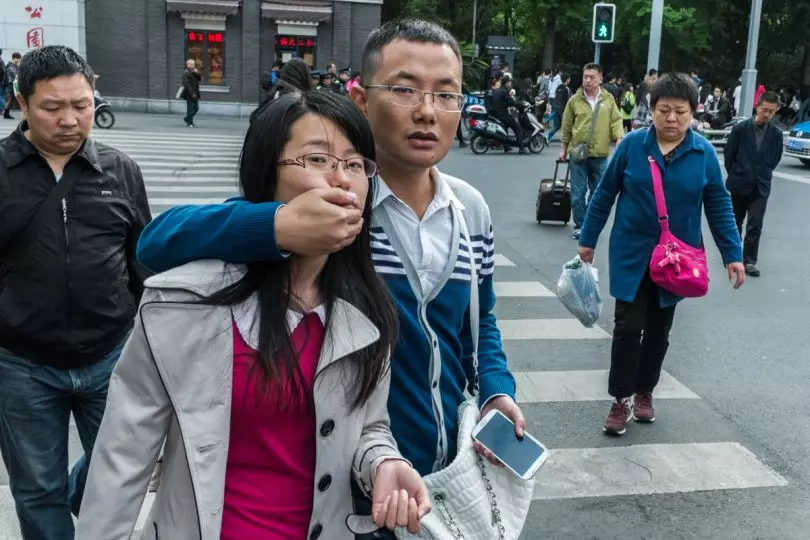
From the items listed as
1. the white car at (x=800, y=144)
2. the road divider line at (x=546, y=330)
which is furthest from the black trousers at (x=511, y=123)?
the road divider line at (x=546, y=330)

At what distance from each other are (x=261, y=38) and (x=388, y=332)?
90.6 feet

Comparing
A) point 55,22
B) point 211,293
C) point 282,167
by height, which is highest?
point 55,22

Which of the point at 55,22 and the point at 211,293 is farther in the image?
the point at 55,22

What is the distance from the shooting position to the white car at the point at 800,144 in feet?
57.9

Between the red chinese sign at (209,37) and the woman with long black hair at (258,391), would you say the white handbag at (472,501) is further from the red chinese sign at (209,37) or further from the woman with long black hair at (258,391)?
the red chinese sign at (209,37)

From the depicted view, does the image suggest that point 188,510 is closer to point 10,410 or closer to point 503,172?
point 10,410

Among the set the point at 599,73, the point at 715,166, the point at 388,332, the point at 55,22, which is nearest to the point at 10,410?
the point at 388,332

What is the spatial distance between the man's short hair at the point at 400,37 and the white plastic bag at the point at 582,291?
2897 millimetres

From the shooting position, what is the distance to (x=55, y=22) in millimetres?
26156

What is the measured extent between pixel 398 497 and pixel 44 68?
1.93 m

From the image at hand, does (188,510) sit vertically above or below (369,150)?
below

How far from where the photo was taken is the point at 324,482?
173cm

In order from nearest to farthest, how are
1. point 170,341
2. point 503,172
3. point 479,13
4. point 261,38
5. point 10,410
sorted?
point 170,341 < point 10,410 < point 503,172 < point 261,38 < point 479,13

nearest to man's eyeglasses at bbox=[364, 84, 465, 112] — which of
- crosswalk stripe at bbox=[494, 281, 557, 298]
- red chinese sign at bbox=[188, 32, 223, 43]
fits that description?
crosswalk stripe at bbox=[494, 281, 557, 298]
